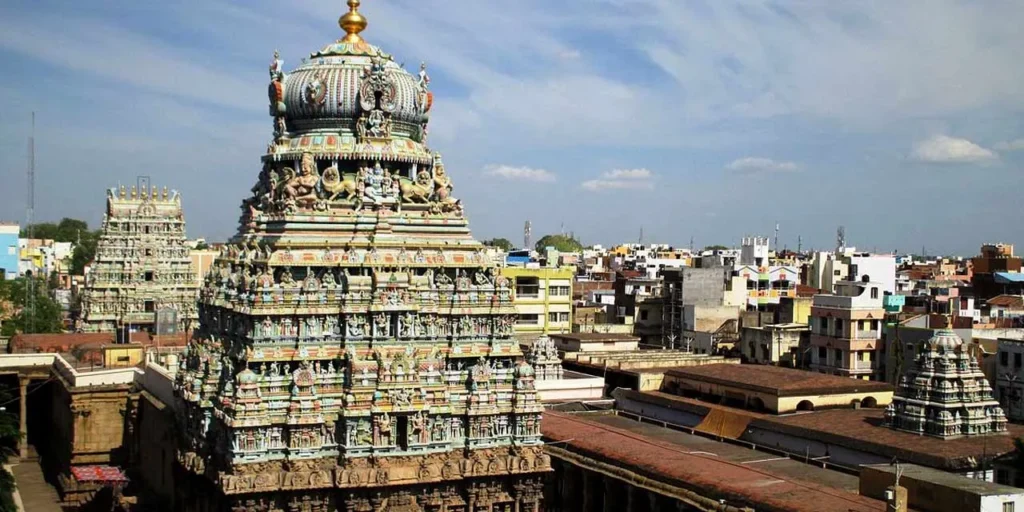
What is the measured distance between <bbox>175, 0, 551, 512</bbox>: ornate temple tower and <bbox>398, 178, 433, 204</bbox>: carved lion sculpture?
50mm

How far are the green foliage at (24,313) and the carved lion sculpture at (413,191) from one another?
47.9m

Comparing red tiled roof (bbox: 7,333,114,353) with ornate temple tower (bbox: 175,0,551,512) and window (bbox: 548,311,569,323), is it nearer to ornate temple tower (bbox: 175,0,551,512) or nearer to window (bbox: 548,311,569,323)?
window (bbox: 548,311,569,323)

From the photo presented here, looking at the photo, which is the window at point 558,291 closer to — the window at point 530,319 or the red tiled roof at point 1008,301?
the window at point 530,319

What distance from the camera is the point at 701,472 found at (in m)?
29.9

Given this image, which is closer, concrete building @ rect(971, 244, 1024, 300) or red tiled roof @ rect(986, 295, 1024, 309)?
red tiled roof @ rect(986, 295, 1024, 309)

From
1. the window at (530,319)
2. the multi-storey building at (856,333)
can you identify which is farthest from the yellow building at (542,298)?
the multi-storey building at (856,333)

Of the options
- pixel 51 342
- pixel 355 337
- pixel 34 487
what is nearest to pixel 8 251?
pixel 51 342

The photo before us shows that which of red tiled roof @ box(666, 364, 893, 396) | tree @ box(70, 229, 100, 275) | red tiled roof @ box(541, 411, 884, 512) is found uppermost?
tree @ box(70, 229, 100, 275)

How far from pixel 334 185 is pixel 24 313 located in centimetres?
5106

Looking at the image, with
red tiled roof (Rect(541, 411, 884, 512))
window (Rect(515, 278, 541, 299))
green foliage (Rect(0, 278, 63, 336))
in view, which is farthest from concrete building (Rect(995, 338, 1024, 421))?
green foliage (Rect(0, 278, 63, 336))

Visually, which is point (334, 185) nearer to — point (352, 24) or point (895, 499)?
point (352, 24)

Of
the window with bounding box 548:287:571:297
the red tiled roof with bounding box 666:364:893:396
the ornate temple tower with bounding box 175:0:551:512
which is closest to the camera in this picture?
the ornate temple tower with bounding box 175:0:551:512

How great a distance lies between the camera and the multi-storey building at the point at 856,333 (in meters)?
51.9

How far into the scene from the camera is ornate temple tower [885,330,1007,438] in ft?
111
